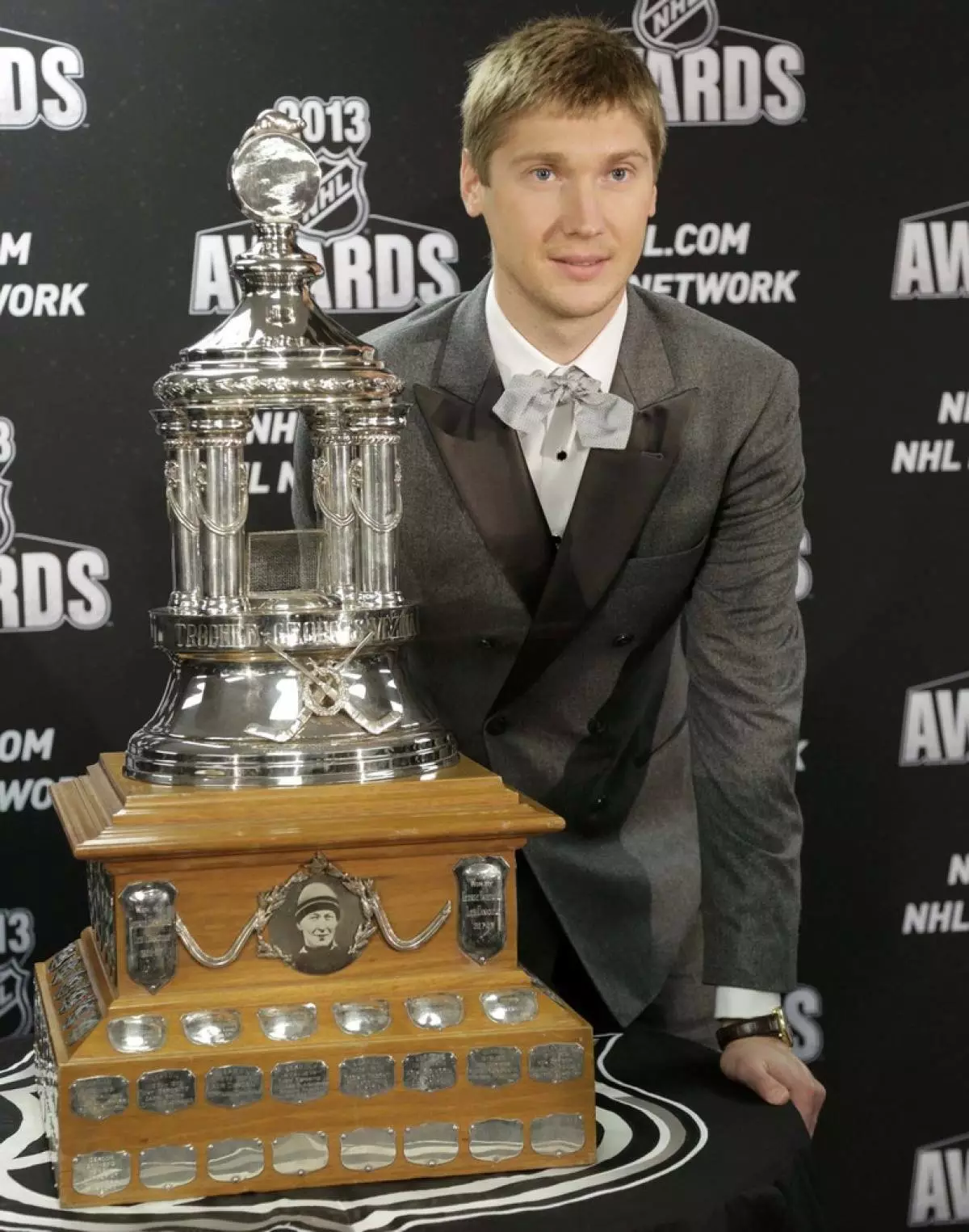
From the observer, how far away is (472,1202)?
1584 millimetres

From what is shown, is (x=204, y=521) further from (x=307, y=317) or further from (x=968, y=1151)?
(x=968, y=1151)

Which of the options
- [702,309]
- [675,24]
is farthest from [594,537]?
[675,24]

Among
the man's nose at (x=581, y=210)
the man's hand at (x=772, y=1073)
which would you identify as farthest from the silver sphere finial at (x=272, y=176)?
the man's hand at (x=772, y=1073)

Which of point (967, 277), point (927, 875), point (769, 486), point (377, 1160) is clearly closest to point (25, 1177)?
point (377, 1160)

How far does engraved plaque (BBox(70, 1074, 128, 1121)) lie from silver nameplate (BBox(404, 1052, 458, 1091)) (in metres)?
0.26

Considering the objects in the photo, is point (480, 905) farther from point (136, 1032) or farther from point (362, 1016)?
point (136, 1032)

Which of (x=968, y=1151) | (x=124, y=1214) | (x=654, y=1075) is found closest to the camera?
(x=124, y=1214)

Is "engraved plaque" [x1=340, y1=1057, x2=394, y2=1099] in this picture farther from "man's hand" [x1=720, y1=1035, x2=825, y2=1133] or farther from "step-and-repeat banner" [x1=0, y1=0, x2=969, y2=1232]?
"step-and-repeat banner" [x1=0, y1=0, x2=969, y2=1232]

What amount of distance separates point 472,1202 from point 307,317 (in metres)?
0.88

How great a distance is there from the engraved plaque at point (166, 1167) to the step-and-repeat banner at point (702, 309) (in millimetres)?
1500

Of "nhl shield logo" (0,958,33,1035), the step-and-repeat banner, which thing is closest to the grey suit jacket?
the step-and-repeat banner

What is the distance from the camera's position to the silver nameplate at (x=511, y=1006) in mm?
1676

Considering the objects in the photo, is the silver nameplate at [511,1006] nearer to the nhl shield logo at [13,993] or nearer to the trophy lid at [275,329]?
the trophy lid at [275,329]

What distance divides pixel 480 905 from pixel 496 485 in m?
0.63
